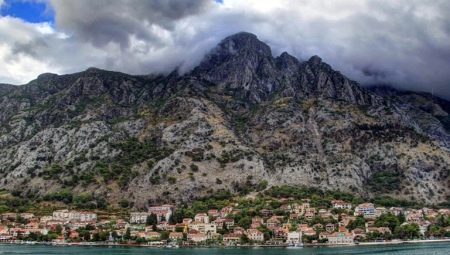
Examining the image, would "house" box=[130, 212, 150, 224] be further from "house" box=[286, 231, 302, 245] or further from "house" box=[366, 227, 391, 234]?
"house" box=[366, 227, 391, 234]

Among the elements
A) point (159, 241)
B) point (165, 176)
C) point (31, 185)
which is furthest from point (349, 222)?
point (31, 185)

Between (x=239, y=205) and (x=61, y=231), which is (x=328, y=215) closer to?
(x=239, y=205)

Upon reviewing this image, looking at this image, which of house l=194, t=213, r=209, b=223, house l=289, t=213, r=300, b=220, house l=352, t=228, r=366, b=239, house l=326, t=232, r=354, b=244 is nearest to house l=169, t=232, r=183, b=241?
house l=194, t=213, r=209, b=223

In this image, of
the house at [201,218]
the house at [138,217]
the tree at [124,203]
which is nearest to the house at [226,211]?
the house at [201,218]

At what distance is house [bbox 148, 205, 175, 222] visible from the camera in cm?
16394

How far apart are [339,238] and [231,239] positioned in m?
24.9

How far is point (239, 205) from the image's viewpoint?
555 ft

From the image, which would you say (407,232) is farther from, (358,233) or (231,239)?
(231,239)

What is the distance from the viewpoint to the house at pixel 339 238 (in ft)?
437

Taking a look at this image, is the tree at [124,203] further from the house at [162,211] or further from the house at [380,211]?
the house at [380,211]

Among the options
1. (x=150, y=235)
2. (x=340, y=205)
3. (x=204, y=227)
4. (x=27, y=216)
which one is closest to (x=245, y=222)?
(x=204, y=227)

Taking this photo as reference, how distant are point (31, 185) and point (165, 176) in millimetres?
44733

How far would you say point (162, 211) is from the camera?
168500mm

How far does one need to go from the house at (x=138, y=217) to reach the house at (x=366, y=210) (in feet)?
193
